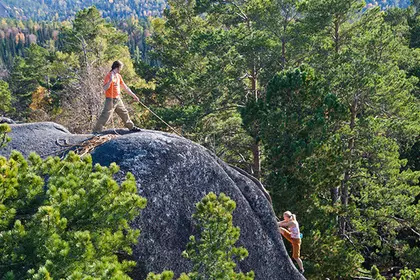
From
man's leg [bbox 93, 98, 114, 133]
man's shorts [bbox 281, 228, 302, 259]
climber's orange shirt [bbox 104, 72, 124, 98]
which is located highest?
climber's orange shirt [bbox 104, 72, 124, 98]

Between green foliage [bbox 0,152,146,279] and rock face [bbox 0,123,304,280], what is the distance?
52.2 inches

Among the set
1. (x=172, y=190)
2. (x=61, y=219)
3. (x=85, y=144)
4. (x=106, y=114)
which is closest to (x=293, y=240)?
(x=172, y=190)

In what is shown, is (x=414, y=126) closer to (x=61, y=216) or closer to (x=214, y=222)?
(x=214, y=222)

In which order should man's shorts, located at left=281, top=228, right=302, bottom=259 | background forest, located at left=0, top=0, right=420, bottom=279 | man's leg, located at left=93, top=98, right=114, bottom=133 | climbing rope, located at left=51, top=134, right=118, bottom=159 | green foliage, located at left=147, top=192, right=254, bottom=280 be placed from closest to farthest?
green foliage, located at left=147, top=192, right=254, bottom=280 → climbing rope, located at left=51, top=134, right=118, bottom=159 → man's leg, located at left=93, top=98, right=114, bottom=133 → man's shorts, located at left=281, top=228, right=302, bottom=259 → background forest, located at left=0, top=0, right=420, bottom=279

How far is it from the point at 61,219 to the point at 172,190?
2790 mm

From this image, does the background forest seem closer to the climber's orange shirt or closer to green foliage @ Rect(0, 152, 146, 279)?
the climber's orange shirt

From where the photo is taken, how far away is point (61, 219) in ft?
14.0

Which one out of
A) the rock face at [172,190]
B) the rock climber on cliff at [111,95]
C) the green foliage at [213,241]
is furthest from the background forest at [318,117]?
the green foliage at [213,241]

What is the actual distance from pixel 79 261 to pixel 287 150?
900cm

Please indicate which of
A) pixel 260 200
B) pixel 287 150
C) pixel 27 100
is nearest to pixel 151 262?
pixel 260 200

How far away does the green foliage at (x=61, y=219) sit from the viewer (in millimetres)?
4191

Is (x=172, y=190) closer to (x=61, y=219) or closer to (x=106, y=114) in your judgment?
(x=106, y=114)

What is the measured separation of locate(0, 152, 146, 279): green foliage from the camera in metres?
4.19

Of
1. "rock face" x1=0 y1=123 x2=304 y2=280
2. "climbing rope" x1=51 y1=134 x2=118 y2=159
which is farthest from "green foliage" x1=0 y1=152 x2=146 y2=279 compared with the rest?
"climbing rope" x1=51 y1=134 x2=118 y2=159
